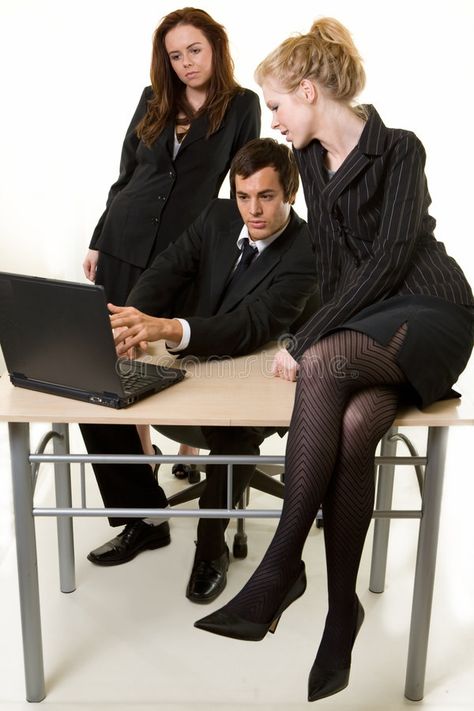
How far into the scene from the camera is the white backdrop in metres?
4.51

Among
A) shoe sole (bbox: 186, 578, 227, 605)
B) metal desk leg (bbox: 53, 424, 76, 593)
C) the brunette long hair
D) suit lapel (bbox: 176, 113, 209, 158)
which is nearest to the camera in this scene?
metal desk leg (bbox: 53, 424, 76, 593)

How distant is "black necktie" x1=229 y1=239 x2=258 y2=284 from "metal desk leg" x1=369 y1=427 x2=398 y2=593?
610mm

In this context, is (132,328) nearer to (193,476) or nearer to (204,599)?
(204,599)

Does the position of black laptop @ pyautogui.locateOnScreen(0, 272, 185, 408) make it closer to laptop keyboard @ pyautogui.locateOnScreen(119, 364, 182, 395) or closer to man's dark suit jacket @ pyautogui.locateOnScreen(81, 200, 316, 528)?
laptop keyboard @ pyautogui.locateOnScreen(119, 364, 182, 395)

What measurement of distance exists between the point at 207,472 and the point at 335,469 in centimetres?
71

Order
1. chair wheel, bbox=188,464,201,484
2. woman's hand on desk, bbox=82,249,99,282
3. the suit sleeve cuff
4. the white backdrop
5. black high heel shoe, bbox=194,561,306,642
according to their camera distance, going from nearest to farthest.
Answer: black high heel shoe, bbox=194,561,306,642, the suit sleeve cuff, woman's hand on desk, bbox=82,249,99,282, chair wheel, bbox=188,464,201,484, the white backdrop

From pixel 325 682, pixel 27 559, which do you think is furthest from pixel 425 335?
pixel 27 559

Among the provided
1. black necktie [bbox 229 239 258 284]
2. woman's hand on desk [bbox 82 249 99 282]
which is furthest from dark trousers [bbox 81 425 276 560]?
woman's hand on desk [bbox 82 249 99 282]

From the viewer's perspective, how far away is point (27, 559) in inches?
76.4

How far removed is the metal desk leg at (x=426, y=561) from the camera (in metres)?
1.88

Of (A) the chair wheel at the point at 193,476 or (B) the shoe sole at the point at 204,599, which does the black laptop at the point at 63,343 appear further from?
(A) the chair wheel at the point at 193,476

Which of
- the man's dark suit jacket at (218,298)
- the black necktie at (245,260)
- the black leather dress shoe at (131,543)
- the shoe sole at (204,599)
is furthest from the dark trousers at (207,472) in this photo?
the black necktie at (245,260)

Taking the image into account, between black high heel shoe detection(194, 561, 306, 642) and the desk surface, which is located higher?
the desk surface

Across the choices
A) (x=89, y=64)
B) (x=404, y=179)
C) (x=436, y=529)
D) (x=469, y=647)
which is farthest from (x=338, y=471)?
(x=89, y=64)
